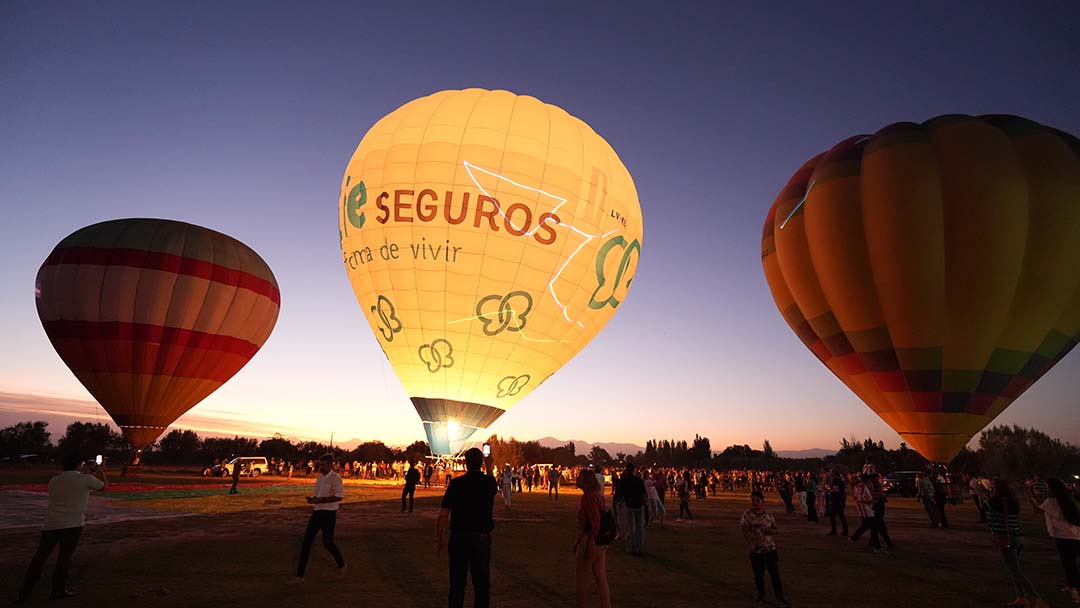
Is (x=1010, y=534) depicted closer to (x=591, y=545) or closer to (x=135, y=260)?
(x=591, y=545)

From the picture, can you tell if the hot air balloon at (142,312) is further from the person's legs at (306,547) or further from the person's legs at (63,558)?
the person's legs at (306,547)

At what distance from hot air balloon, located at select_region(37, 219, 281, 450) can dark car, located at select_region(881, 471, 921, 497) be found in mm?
36749

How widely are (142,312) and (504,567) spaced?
2112 centimetres

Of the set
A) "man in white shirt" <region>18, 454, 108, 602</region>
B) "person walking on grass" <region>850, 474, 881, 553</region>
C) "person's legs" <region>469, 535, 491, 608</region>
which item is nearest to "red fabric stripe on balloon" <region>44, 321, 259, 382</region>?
"man in white shirt" <region>18, 454, 108, 602</region>

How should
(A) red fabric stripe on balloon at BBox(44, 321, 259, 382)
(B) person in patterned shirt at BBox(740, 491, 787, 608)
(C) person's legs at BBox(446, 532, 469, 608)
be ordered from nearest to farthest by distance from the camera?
1. (C) person's legs at BBox(446, 532, 469, 608)
2. (B) person in patterned shirt at BBox(740, 491, 787, 608)
3. (A) red fabric stripe on balloon at BBox(44, 321, 259, 382)

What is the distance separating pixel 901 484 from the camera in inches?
1320

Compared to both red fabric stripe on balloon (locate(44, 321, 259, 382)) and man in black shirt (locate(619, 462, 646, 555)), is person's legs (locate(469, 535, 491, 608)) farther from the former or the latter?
red fabric stripe on balloon (locate(44, 321, 259, 382))

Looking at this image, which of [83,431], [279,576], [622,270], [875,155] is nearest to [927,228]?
[875,155]

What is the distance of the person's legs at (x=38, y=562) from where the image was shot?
6234 mm

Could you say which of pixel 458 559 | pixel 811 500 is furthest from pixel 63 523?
pixel 811 500

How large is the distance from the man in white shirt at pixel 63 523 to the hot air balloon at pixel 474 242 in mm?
10775

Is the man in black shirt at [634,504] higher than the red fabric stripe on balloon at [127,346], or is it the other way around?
the red fabric stripe on balloon at [127,346]

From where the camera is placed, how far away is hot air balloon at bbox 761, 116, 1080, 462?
14.1 m

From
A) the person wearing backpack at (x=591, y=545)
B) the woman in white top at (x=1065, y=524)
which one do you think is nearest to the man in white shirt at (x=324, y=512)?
the person wearing backpack at (x=591, y=545)
